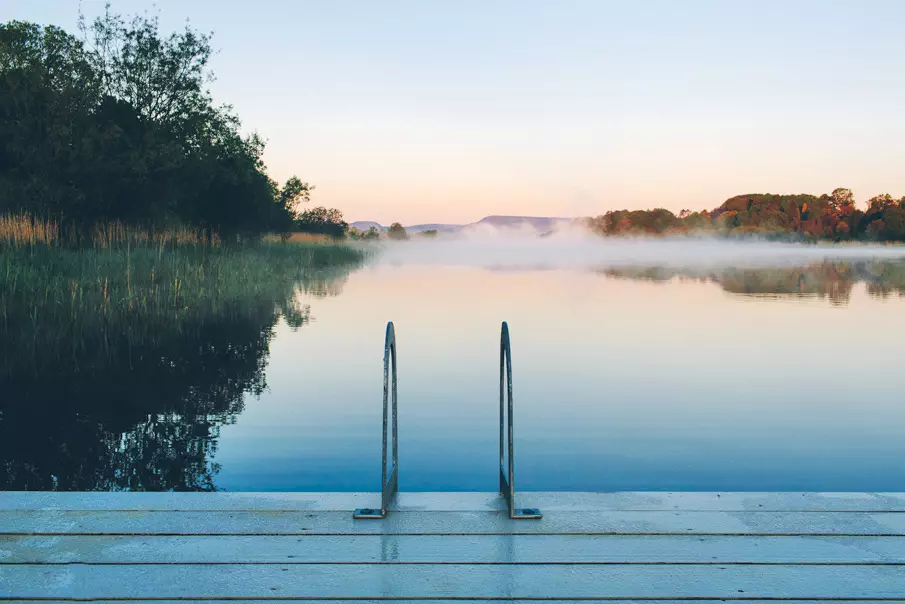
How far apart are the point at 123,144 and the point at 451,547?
29281 millimetres

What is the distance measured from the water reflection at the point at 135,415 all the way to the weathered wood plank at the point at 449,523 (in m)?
2.16

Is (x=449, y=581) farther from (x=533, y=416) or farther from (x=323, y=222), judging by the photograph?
(x=323, y=222)

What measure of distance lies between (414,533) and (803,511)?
2.22 metres

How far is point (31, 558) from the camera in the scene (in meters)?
3.70

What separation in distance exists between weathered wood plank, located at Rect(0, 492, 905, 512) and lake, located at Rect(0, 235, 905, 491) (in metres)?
1.90

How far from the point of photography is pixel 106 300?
55.5 ft

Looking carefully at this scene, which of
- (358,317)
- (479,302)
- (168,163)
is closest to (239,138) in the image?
(168,163)

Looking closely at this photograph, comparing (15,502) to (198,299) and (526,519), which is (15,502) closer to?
(526,519)

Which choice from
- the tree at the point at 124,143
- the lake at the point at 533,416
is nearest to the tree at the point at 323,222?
the tree at the point at 124,143

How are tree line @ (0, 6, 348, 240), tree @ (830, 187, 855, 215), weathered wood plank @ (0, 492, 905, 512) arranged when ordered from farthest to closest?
1. tree @ (830, 187, 855, 215)
2. tree line @ (0, 6, 348, 240)
3. weathered wood plank @ (0, 492, 905, 512)

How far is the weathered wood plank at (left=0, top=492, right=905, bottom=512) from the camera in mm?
4367

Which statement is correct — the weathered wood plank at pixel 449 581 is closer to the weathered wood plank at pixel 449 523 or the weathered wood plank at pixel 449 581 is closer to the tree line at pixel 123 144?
the weathered wood plank at pixel 449 523

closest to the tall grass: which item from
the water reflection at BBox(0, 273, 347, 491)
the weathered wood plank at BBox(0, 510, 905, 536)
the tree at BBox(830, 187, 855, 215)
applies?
the water reflection at BBox(0, 273, 347, 491)

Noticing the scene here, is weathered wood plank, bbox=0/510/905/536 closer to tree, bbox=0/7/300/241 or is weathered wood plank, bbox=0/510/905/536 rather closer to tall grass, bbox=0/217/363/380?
tall grass, bbox=0/217/363/380
